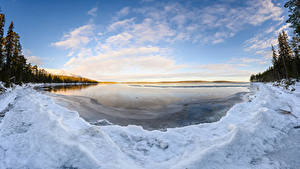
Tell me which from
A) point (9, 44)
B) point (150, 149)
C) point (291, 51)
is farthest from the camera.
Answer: point (291, 51)

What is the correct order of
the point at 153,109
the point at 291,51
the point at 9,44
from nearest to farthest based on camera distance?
1. the point at 153,109
2. the point at 9,44
3. the point at 291,51

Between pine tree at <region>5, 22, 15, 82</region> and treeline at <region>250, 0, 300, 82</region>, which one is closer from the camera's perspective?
treeline at <region>250, 0, 300, 82</region>

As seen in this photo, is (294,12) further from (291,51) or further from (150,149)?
(291,51)

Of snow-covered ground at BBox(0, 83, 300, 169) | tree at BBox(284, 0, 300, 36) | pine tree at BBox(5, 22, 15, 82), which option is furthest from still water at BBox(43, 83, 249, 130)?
pine tree at BBox(5, 22, 15, 82)

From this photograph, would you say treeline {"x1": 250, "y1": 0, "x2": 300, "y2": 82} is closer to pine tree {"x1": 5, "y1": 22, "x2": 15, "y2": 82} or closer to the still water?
the still water

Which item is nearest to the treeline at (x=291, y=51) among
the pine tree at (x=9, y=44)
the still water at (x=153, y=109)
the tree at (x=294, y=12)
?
the tree at (x=294, y=12)

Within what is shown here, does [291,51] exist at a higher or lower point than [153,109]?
higher

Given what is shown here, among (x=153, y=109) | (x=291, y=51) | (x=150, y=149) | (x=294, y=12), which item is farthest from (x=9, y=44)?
(x=291, y=51)

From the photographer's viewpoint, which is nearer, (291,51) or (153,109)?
(153,109)

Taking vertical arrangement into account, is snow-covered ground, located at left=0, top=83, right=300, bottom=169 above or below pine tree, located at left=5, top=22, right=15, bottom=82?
below

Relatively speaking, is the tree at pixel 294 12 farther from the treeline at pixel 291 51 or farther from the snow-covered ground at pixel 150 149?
the snow-covered ground at pixel 150 149

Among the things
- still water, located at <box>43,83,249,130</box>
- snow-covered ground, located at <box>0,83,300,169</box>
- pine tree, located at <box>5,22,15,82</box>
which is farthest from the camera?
pine tree, located at <box>5,22,15,82</box>

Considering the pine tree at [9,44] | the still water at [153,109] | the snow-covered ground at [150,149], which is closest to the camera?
the snow-covered ground at [150,149]

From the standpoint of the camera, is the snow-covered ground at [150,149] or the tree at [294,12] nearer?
the snow-covered ground at [150,149]
